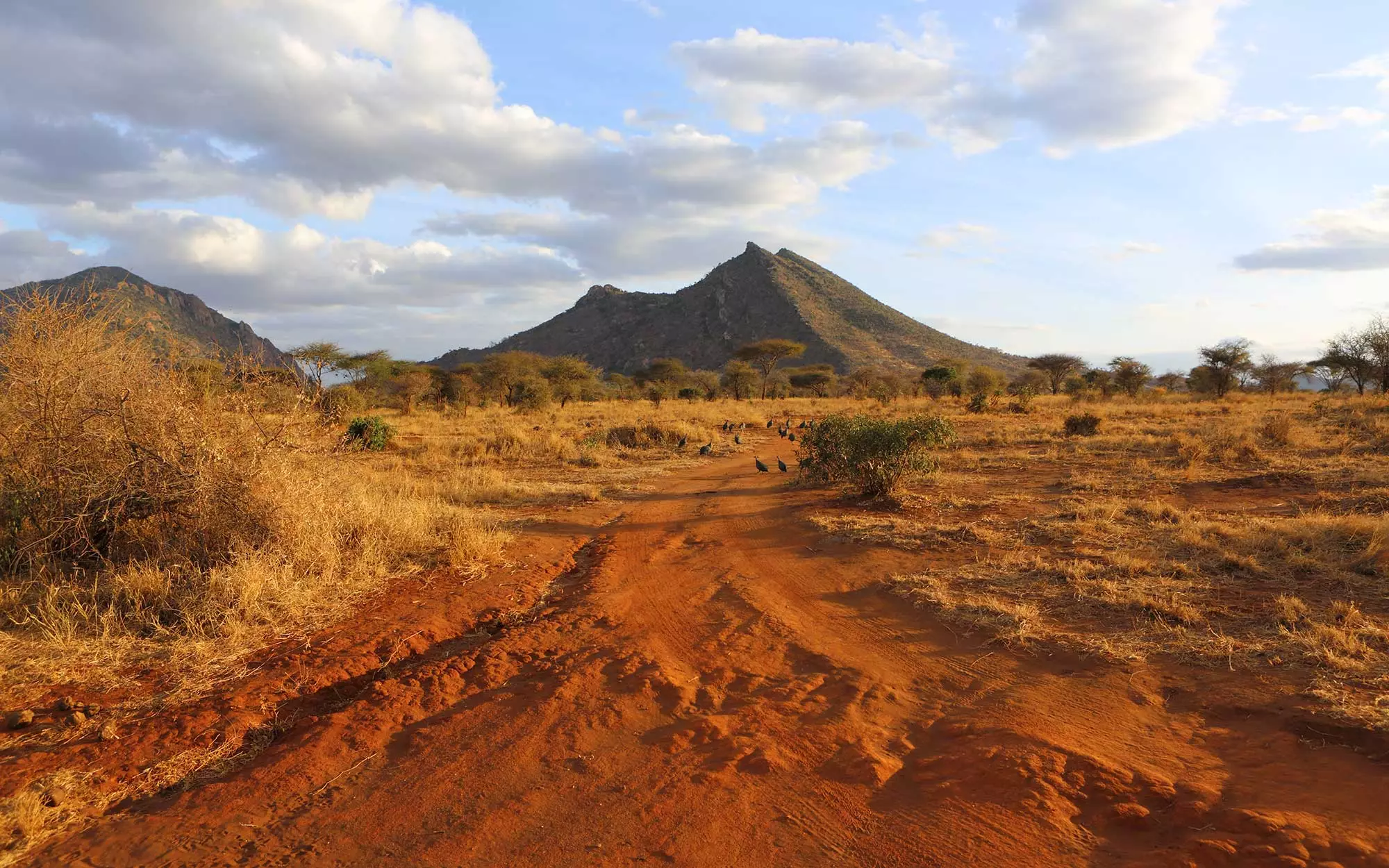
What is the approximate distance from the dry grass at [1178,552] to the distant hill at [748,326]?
159 feet

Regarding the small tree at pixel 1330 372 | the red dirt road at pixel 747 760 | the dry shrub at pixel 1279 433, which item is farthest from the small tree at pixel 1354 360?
the red dirt road at pixel 747 760

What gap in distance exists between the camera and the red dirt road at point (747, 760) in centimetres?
299

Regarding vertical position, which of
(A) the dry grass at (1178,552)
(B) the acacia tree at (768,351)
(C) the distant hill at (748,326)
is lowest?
(A) the dry grass at (1178,552)

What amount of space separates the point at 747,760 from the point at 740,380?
1572 inches

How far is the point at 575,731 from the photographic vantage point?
400 centimetres

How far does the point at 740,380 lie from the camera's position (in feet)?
142

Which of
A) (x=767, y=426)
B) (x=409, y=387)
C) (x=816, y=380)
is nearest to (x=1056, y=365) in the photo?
(x=816, y=380)

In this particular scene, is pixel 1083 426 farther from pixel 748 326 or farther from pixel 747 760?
pixel 748 326

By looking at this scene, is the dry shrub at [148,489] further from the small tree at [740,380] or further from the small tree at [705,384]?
the small tree at [740,380]

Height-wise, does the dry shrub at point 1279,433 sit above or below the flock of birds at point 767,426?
above

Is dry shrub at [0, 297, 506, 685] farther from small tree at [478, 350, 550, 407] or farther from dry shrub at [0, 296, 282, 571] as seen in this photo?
small tree at [478, 350, 550, 407]

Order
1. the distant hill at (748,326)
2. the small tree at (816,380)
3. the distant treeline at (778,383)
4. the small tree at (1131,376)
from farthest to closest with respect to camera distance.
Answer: the distant hill at (748,326)
the small tree at (816,380)
the small tree at (1131,376)
the distant treeline at (778,383)

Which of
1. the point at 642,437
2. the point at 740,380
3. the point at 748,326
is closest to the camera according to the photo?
the point at 642,437

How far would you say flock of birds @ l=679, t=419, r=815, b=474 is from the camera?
493 inches
